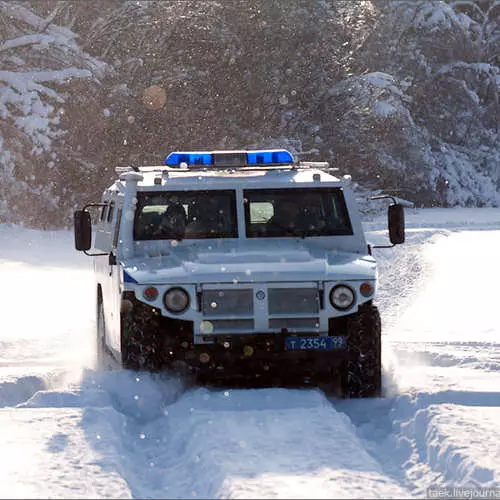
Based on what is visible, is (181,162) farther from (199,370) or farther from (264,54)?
(264,54)

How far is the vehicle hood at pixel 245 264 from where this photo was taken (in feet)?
27.0

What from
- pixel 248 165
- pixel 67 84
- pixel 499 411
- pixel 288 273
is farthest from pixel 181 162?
pixel 67 84

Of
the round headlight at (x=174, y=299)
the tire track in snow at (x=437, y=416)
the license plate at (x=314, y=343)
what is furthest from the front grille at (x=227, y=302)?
the tire track in snow at (x=437, y=416)

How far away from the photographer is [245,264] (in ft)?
27.7

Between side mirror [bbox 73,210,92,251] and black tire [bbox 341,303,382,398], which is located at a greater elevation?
side mirror [bbox 73,210,92,251]

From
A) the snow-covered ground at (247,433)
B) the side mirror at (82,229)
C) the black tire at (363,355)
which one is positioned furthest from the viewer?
the side mirror at (82,229)

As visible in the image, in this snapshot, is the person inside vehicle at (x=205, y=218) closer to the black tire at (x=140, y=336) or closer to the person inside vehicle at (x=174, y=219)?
the person inside vehicle at (x=174, y=219)

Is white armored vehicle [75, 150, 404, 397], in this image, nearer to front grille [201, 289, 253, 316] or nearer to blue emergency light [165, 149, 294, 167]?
front grille [201, 289, 253, 316]

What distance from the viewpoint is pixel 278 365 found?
27.1 feet

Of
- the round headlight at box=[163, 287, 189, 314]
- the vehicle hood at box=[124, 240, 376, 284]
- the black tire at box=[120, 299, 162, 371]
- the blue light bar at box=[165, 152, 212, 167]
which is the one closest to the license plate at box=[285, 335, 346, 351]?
the vehicle hood at box=[124, 240, 376, 284]

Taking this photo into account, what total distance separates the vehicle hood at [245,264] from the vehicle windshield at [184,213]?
18cm

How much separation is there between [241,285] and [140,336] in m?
0.80

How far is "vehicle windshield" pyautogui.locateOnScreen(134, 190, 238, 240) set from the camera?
31.4 ft

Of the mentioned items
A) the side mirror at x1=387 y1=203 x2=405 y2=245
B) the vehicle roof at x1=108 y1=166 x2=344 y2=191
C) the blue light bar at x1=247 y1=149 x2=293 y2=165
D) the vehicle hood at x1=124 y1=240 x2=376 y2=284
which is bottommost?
the vehicle hood at x1=124 y1=240 x2=376 y2=284
